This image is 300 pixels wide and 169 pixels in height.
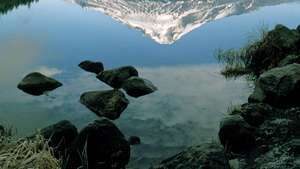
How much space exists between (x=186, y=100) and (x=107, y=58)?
1338 cm

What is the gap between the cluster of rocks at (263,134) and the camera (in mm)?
12219

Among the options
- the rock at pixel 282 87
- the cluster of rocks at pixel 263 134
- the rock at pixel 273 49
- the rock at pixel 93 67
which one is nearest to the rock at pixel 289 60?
the cluster of rocks at pixel 263 134

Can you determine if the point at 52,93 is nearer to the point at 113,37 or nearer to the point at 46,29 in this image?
the point at 113,37

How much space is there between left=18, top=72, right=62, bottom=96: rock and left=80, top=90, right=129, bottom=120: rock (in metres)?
3.42

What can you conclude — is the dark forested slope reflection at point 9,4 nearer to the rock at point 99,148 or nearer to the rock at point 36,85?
the rock at point 36,85

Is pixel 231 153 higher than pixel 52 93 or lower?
higher

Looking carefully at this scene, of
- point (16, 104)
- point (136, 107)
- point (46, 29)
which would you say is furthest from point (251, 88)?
point (46, 29)

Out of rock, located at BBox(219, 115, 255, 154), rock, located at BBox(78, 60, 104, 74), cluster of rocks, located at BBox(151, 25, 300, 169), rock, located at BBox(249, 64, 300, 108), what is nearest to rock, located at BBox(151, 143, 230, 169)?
cluster of rocks, located at BBox(151, 25, 300, 169)

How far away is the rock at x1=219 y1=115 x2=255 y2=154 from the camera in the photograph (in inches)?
596

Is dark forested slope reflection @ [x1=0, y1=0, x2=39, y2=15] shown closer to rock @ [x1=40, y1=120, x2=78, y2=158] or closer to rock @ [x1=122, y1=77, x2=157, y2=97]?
rock @ [x1=122, y1=77, x2=157, y2=97]

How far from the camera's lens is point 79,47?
133ft

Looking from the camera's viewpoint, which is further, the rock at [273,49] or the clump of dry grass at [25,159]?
the rock at [273,49]

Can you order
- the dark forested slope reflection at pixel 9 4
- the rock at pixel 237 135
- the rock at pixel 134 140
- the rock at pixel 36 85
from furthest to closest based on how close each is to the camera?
the dark forested slope reflection at pixel 9 4 → the rock at pixel 36 85 → the rock at pixel 134 140 → the rock at pixel 237 135

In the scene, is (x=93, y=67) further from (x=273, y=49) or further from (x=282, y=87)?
(x=282, y=87)
